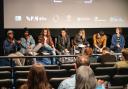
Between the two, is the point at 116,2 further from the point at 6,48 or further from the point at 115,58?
the point at 115,58

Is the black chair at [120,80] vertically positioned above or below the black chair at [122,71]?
below

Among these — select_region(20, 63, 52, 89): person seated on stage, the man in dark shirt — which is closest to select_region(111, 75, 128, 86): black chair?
the man in dark shirt

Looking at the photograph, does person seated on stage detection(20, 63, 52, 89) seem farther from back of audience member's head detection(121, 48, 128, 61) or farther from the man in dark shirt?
the man in dark shirt

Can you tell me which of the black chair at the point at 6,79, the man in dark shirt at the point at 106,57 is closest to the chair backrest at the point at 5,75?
the black chair at the point at 6,79

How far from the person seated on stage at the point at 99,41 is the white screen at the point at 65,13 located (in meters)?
0.78

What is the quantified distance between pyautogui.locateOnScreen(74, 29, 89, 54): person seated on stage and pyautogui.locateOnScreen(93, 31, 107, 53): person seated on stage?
299mm

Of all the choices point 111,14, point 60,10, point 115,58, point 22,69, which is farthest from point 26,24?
point 22,69

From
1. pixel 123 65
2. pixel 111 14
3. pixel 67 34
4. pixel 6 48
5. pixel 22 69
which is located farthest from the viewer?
pixel 111 14

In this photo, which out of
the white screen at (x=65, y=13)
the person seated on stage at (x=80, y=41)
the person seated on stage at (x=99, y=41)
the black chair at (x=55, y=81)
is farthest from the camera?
the white screen at (x=65, y=13)

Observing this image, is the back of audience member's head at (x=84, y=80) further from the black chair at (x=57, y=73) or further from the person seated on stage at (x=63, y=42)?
the person seated on stage at (x=63, y=42)

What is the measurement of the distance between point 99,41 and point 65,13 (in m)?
1.61

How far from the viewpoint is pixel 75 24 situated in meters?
12.4

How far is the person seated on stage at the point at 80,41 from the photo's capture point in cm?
1104

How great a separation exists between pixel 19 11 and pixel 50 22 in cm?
111
